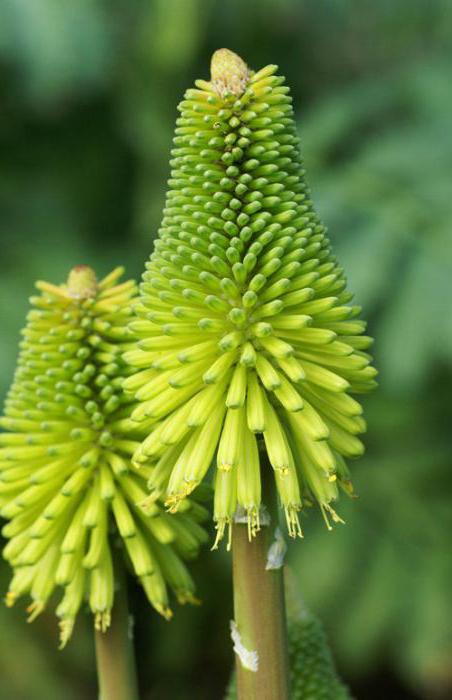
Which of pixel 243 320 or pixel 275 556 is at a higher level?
pixel 243 320

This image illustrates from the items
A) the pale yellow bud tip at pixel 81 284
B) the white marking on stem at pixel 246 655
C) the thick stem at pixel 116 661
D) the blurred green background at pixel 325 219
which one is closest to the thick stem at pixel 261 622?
the white marking on stem at pixel 246 655

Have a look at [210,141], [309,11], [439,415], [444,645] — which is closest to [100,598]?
[210,141]

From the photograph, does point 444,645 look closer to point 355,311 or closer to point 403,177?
point 403,177

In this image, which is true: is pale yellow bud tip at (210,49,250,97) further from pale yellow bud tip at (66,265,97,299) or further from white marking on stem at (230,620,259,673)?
white marking on stem at (230,620,259,673)

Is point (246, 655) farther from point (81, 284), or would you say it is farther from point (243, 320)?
point (81, 284)

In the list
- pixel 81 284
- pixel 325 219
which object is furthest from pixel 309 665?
pixel 325 219

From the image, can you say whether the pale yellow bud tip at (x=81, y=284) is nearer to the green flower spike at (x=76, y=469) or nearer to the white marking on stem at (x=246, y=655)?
the green flower spike at (x=76, y=469)
